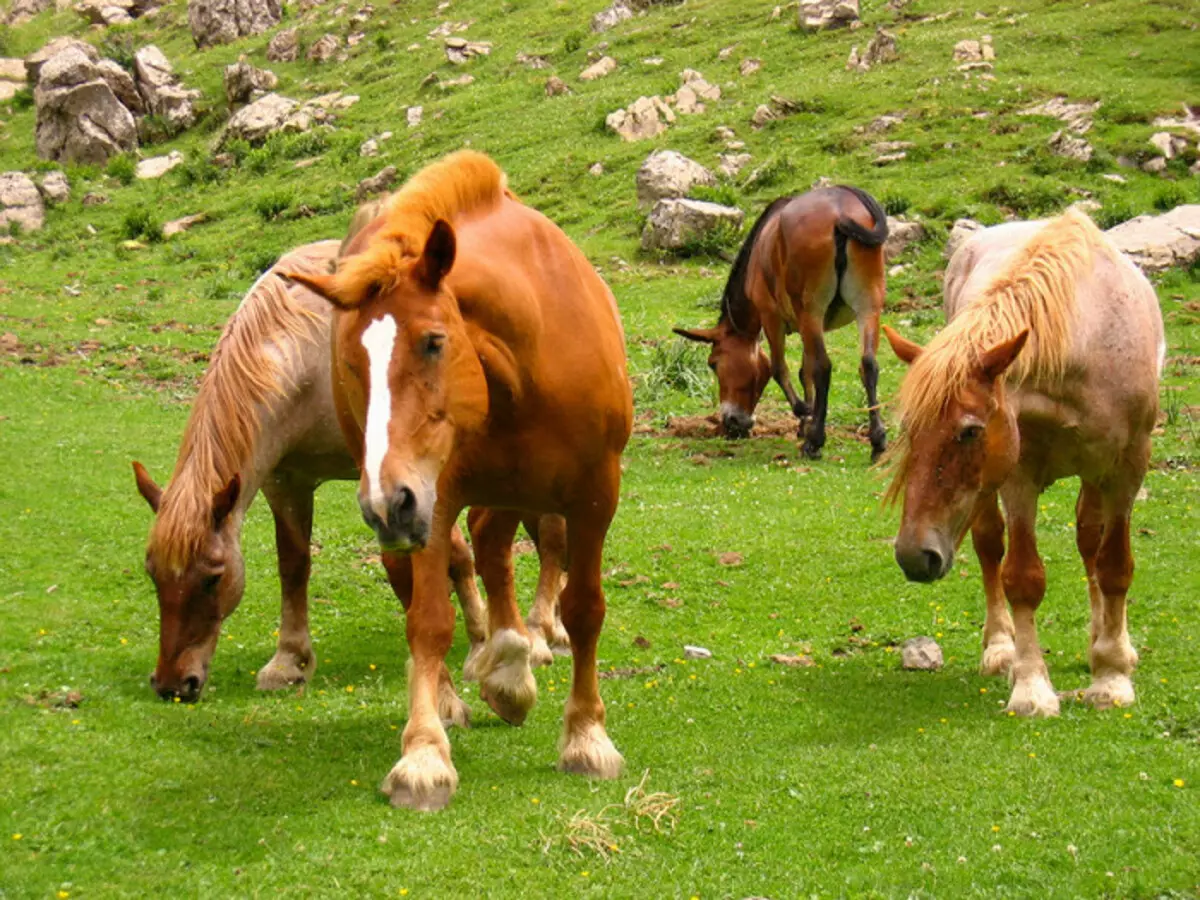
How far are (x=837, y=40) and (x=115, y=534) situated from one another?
1252 inches

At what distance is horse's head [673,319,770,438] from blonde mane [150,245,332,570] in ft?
28.0

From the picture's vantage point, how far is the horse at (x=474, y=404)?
190 inches

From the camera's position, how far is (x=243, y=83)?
4397 centimetres

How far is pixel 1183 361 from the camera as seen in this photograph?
1758cm

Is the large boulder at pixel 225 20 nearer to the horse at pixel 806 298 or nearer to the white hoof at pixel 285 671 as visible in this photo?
the horse at pixel 806 298

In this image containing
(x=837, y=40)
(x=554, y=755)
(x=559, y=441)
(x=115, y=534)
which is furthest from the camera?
(x=837, y=40)

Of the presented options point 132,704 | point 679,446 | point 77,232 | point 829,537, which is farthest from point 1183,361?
point 77,232

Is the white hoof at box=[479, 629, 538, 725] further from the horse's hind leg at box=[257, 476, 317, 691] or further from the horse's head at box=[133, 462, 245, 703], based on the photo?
the horse's hind leg at box=[257, 476, 317, 691]

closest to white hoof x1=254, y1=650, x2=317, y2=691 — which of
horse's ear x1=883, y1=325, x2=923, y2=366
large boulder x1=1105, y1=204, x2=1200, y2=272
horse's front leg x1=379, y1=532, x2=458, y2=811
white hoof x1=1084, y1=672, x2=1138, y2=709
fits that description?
horse's front leg x1=379, y1=532, x2=458, y2=811

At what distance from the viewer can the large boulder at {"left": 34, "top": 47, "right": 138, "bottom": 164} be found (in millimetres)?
40406

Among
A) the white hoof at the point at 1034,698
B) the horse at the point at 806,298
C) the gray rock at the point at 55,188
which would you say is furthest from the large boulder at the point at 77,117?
the white hoof at the point at 1034,698

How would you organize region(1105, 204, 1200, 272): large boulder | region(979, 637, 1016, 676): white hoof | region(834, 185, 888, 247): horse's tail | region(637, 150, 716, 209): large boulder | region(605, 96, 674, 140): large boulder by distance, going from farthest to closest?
1. region(605, 96, 674, 140): large boulder
2. region(637, 150, 716, 209): large boulder
3. region(1105, 204, 1200, 272): large boulder
4. region(834, 185, 888, 247): horse's tail
5. region(979, 637, 1016, 676): white hoof

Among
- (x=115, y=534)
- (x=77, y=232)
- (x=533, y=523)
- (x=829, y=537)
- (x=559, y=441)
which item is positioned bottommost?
(x=77, y=232)

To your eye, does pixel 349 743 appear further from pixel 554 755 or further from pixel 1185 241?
pixel 1185 241
